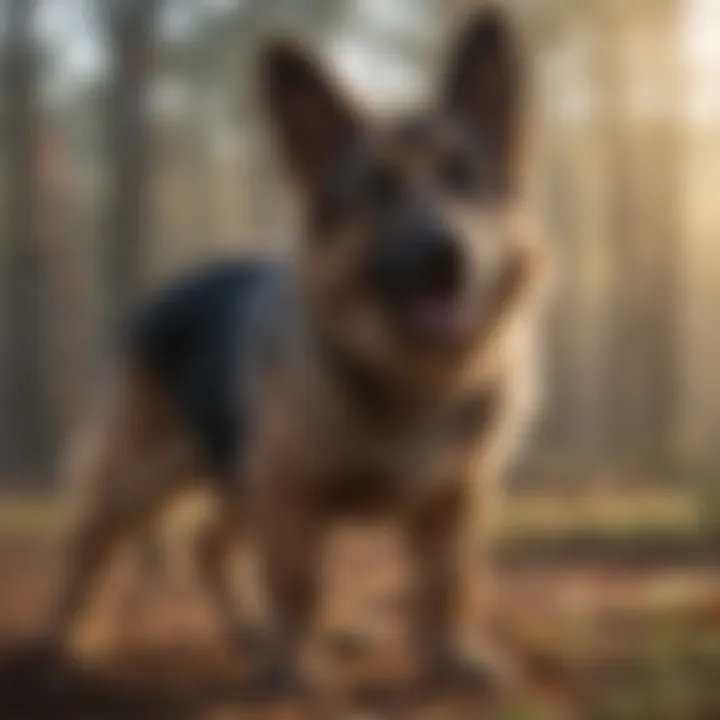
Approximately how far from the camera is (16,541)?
130 centimetres

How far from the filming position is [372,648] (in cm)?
128

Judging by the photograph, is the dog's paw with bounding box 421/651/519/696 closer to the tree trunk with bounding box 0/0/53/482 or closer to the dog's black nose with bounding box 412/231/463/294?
the dog's black nose with bounding box 412/231/463/294

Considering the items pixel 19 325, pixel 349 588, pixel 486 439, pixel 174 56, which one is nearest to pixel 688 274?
pixel 486 439

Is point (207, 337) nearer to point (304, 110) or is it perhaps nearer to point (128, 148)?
point (128, 148)

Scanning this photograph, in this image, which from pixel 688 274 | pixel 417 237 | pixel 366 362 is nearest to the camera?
pixel 417 237

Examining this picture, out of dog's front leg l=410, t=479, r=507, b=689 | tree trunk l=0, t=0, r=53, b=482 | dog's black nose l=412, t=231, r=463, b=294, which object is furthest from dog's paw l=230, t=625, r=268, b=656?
dog's black nose l=412, t=231, r=463, b=294

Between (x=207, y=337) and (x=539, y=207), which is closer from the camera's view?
(x=539, y=207)

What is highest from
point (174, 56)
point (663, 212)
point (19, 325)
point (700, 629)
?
point (174, 56)

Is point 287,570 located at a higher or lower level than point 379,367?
lower

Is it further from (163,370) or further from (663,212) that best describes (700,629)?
(163,370)

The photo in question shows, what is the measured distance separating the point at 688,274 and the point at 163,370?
605 millimetres

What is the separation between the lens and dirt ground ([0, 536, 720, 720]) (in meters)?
1.16

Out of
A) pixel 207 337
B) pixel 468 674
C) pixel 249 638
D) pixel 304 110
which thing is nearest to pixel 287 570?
pixel 249 638

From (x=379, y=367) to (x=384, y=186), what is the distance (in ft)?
0.57
